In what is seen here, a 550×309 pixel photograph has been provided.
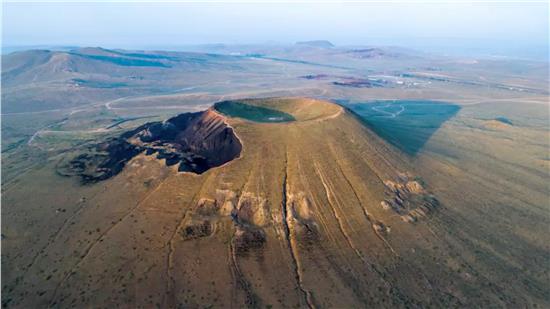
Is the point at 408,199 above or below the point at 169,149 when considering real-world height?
below

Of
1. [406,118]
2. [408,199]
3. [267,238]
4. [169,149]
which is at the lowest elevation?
[267,238]

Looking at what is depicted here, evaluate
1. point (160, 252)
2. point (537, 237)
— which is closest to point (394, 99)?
point (537, 237)

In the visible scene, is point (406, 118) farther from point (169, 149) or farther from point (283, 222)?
point (283, 222)

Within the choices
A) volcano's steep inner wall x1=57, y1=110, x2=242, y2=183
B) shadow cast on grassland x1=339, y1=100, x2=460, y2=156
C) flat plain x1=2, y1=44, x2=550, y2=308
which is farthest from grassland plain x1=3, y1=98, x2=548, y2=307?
shadow cast on grassland x1=339, y1=100, x2=460, y2=156

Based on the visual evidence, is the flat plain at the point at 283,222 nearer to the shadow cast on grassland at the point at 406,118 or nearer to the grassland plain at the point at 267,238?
the grassland plain at the point at 267,238

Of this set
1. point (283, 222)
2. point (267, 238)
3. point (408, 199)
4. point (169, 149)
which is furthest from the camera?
point (169, 149)

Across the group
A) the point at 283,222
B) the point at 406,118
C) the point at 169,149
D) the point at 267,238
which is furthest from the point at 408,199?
the point at 406,118

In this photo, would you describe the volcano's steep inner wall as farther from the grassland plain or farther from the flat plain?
the grassland plain

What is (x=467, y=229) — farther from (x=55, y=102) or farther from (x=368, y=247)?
(x=55, y=102)
